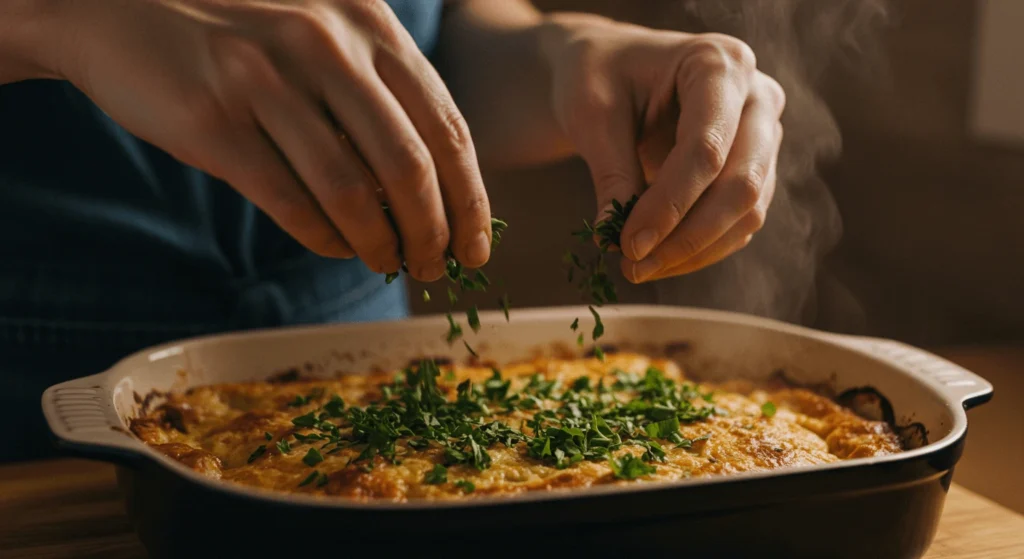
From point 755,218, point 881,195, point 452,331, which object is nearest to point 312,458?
point 452,331

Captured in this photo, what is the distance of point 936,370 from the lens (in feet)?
4.75

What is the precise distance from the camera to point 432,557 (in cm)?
91

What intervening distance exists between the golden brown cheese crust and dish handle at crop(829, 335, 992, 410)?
107 millimetres

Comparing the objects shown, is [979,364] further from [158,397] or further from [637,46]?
[158,397]

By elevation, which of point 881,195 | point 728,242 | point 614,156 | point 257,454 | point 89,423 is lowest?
point 881,195

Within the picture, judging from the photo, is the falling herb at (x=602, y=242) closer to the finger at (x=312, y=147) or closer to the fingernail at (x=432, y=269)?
the fingernail at (x=432, y=269)

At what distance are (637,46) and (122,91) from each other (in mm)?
800

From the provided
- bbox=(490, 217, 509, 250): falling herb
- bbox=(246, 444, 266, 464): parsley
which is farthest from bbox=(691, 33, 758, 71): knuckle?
bbox=(246, 444, 266, 464): parsley

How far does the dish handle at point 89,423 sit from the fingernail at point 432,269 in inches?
14.8

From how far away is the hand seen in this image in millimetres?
1321

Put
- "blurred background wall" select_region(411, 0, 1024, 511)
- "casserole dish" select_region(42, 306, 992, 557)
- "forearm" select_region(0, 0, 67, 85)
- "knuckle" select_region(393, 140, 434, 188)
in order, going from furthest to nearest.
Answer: "blurred background wall" select_region(411, 0, 1024, 511) < "forearm" select_region(0, 0, 67, 85) < "knuckle" select_region(393, 140, 434, 188) < "casserole dish" select_region(42, 306, 992, 557)

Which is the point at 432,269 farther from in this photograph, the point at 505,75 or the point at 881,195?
the point at 881,195

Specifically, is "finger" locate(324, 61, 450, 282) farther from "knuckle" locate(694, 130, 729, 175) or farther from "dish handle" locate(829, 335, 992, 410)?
"dish handle" locate(829, 335, 992, 410)

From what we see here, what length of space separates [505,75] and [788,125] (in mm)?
942
